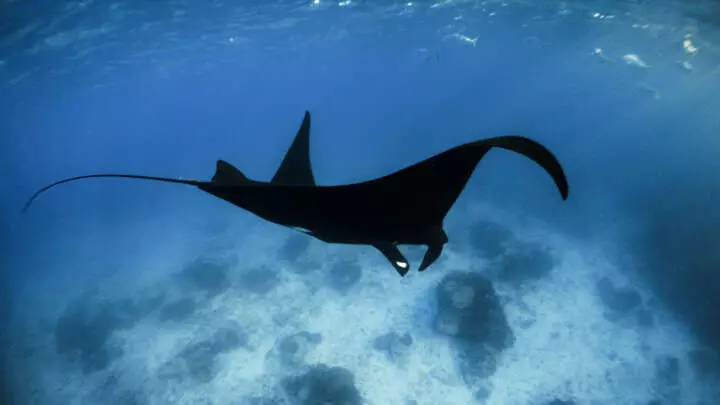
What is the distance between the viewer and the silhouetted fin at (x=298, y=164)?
3.57m

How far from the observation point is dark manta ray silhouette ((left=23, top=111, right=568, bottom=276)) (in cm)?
159

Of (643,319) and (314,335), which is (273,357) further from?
(643,319)

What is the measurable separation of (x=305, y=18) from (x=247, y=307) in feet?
64.4

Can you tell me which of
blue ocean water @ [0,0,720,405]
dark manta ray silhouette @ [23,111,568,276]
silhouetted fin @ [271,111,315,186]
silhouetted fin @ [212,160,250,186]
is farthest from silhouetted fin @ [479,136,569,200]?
blue ocean water @ [0,0,720,405]

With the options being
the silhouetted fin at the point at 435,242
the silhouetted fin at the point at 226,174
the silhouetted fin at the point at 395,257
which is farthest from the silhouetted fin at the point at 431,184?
the silhouetted fin at the point at 226,174

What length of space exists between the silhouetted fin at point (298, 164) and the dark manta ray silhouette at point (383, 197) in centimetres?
95

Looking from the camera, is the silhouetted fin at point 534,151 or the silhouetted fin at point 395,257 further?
the silhouetted fin at point 395,257

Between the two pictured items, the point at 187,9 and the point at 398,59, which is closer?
the point at 187,9

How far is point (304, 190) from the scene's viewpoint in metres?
1.88

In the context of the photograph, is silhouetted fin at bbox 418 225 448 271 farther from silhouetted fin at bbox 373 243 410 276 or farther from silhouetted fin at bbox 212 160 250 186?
silhouetted fin at bbox 212 160 250 186

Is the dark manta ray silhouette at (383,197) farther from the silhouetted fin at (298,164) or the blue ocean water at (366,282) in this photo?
the blue ocean water at (366,282)

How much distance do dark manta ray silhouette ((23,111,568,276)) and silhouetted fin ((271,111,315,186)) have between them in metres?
0.95

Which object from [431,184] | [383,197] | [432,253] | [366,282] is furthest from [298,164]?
[366,282]

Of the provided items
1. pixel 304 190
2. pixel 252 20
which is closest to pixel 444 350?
pixel 304 190
